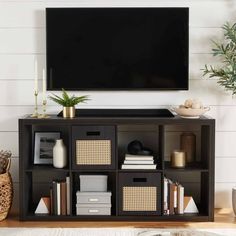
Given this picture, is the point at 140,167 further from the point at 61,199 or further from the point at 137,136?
the point at 61,199

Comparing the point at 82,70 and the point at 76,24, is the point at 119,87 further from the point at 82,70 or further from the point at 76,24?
the point at 76,24

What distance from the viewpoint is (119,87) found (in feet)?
12.5

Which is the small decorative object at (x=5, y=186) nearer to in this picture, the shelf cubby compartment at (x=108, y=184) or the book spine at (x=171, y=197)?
the shelf cubby compartment at (x=108, y=184)

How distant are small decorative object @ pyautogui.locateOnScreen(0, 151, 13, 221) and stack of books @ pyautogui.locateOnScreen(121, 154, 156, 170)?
0.86 metres

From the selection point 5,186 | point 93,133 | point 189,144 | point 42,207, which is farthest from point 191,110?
point 5,186

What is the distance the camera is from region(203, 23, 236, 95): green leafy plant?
11.9 ft

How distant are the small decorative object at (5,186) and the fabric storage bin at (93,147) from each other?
51cm

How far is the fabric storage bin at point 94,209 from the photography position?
3.56m

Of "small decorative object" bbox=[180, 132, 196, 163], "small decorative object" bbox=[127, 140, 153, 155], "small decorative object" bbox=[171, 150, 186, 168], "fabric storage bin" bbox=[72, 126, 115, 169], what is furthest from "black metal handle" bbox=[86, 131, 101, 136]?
"small decorative object" bbox=[180, 132, 196, 163]

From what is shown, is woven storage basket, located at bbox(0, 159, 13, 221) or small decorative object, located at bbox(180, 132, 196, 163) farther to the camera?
small decorative object, located at bbox(180, 132, 196, 163)

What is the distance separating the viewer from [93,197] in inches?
140

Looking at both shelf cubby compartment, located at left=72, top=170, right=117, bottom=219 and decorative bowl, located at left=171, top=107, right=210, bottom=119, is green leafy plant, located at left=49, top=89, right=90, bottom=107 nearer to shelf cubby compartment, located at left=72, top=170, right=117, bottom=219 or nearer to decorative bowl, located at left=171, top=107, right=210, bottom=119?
shelf cubby compartment, located at left=72, top=170, right=117, bottom=219

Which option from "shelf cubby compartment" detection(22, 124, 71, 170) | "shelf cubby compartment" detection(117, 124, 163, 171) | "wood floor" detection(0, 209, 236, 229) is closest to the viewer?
"wood floor" detection(0, 209, 236, 229)

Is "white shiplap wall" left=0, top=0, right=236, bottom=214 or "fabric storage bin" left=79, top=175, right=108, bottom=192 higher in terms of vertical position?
"white shiplap wall" left=0, top=0, right=236, bottom=214
